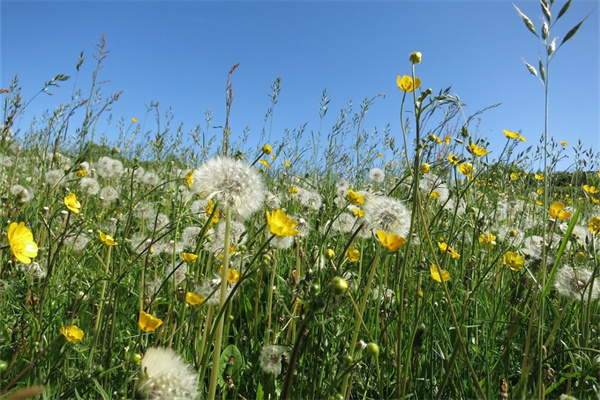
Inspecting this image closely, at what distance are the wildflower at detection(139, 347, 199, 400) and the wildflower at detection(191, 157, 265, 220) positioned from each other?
48 centimetres

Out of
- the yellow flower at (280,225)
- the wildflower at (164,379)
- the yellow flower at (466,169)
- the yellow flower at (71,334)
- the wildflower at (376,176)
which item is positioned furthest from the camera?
the wildflower at (376,176)

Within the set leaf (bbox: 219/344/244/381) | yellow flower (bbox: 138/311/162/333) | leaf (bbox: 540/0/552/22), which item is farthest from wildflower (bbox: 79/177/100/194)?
leaf (bbox: 540/0/552/22)

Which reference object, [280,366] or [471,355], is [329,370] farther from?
[471,355]

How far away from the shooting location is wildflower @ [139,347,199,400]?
890 millimetres

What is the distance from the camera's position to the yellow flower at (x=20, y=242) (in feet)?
3.70

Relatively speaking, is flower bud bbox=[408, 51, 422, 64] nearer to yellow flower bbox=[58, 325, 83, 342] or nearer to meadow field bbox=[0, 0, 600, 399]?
meadow field bbox=[0, 0, 600, 399]

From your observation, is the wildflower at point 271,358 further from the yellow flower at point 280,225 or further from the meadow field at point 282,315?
the yellow flower at point 280,225

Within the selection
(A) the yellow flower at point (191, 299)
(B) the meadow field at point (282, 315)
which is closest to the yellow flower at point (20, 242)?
(B) the meadow field at point (282, 315)

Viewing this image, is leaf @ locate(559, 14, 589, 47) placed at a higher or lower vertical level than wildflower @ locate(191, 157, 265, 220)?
higher

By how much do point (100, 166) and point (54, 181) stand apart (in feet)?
2.75

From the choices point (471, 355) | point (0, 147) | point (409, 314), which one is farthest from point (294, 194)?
point (0, 147)

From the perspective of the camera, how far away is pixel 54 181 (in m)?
3.12

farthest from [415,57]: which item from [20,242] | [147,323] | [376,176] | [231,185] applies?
[376,176]

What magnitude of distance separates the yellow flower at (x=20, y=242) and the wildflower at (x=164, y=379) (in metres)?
0.54
